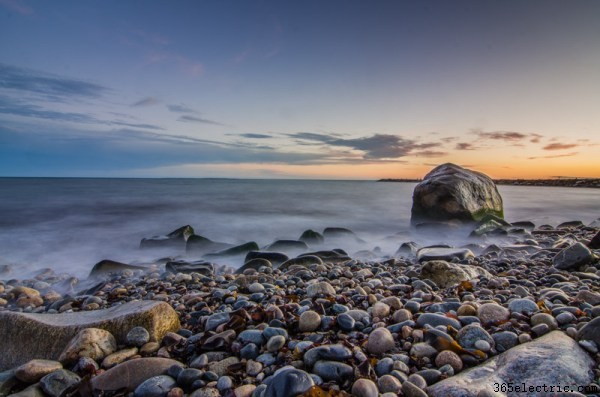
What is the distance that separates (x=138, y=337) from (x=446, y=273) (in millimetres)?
3326

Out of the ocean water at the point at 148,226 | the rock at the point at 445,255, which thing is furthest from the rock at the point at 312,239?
the rock at the point at 445,255

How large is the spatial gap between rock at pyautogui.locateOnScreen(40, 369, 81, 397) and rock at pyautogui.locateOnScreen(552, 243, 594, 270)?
5553 millimetres

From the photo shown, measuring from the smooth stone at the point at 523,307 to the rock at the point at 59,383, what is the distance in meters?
3.22

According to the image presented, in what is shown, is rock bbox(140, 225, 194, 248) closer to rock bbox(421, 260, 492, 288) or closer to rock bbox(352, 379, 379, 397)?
rock bbox(421, 260, 492, 288)

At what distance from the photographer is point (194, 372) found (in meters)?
2.23

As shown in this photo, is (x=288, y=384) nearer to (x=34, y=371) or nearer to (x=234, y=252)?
(x=34, y=371)

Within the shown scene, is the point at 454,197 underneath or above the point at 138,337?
above

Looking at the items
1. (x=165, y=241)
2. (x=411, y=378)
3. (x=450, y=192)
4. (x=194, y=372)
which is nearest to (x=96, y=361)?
(x=194, y=372)

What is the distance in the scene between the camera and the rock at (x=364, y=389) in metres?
1.94

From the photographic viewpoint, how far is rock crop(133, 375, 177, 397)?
2111 millimetres

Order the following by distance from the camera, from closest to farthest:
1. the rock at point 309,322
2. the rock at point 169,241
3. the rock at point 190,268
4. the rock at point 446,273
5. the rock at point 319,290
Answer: the rock at point 309,322
the rock at point 319,290
the rock at point 446,273
the rock at point 190,268
the rock at point 169,241

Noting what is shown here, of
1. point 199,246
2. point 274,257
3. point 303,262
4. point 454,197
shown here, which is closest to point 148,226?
point 199,246

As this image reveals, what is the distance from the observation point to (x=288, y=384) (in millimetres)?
1936

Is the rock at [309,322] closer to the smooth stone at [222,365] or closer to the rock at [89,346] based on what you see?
the smooth stone at [222,365]
